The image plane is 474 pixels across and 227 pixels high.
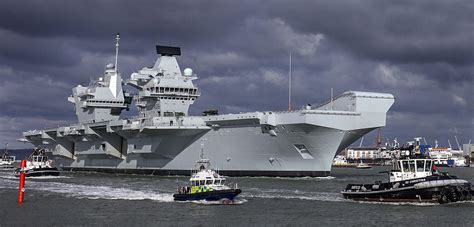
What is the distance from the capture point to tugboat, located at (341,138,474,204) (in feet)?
82.7

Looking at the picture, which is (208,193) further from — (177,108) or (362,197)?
(177,108)

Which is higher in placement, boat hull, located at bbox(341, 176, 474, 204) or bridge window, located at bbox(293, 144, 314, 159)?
bridge window, located at bbox(293, 144, 314, 159)

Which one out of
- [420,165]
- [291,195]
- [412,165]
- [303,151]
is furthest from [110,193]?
[420,165]

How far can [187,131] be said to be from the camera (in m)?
45.1

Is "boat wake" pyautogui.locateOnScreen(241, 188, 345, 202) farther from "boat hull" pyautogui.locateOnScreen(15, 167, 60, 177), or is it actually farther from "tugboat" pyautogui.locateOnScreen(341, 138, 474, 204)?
"boat hull" pyautogui.locateOnScreen(15, 167, 60, 177)

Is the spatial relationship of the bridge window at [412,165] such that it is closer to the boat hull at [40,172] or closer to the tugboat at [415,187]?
the tugboat at [415,187]

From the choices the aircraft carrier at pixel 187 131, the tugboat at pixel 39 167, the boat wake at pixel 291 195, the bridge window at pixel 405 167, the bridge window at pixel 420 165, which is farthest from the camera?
the tugboat at pixel 39 167

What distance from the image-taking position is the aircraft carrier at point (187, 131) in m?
40.3

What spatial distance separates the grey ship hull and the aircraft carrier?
2.7 inches

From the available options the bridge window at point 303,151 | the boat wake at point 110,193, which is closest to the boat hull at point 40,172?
the boat wake at point 110,193

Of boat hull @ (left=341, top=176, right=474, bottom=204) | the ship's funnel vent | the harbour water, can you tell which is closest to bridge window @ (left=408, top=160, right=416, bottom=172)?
boat hull @ (left=341, top=176, right=474, bottom=204)

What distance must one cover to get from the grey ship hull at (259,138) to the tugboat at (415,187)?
1147cm

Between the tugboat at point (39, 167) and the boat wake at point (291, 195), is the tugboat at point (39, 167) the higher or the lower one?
the higher one

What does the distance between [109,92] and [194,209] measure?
41562mm
